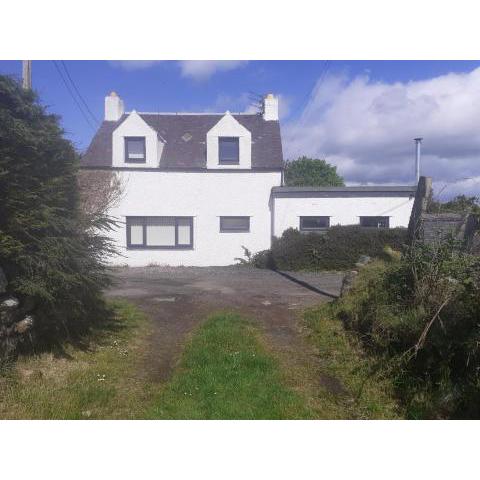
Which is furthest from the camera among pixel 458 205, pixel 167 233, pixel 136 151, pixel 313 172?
pixel 313 172

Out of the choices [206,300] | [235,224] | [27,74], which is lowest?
[206,300]

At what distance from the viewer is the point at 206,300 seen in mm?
6805

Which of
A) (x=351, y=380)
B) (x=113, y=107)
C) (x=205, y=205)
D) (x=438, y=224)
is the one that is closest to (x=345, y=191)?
(x=205, y=205)

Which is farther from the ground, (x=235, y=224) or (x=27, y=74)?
(x=27, y=74)

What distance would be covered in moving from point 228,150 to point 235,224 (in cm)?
254

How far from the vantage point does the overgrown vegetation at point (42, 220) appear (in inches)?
148

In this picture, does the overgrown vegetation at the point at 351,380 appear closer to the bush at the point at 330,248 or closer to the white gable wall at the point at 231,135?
the bush at the point at 330,248

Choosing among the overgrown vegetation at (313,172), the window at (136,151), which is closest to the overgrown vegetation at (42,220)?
the window at (136,151)

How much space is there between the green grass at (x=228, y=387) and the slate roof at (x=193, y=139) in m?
3.69

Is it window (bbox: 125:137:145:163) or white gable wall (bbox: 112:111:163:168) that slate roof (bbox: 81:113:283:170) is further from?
window (bbox: 125:137:145:163)

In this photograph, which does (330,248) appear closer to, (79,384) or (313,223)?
(313,223)

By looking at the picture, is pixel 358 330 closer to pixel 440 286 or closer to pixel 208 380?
pixel 440 286

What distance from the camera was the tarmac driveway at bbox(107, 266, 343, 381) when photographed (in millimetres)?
4688

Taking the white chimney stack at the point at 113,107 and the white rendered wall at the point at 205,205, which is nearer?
the white chimney stack at the point at 113,107
